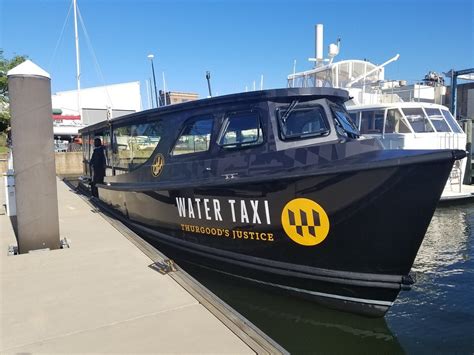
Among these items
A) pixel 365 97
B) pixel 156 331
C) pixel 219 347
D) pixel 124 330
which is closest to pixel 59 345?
pixel 124 330

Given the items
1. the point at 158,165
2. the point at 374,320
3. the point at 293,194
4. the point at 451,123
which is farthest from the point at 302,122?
the point at 451,123

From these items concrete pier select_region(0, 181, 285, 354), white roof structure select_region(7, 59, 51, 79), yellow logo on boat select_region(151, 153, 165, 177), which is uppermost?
white roof structure select_region(7, 59, 51, 79)

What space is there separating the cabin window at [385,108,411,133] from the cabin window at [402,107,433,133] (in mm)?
282

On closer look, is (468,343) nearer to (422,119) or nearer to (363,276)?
(363,276)

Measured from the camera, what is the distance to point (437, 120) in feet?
43.9

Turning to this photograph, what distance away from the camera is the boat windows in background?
4.97 metres

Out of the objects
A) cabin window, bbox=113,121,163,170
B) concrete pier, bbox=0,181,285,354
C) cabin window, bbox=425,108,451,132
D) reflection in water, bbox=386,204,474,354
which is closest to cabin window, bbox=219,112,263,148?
cabin window, bbox=113,121,163,170

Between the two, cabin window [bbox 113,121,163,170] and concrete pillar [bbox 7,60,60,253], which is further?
cabin window [bbox 113,121,163,170]

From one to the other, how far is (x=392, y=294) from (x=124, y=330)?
2887mm

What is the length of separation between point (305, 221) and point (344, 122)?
1742 mm

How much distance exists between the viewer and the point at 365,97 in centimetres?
1684

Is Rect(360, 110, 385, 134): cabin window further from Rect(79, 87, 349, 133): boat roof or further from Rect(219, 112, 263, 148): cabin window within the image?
Rect(219, 112, 263, 148): cabin window

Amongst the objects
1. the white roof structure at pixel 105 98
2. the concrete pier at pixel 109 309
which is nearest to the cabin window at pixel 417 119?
the concrete pier at pixel 109 309

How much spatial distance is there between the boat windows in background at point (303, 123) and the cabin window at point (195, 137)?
1041 mm
